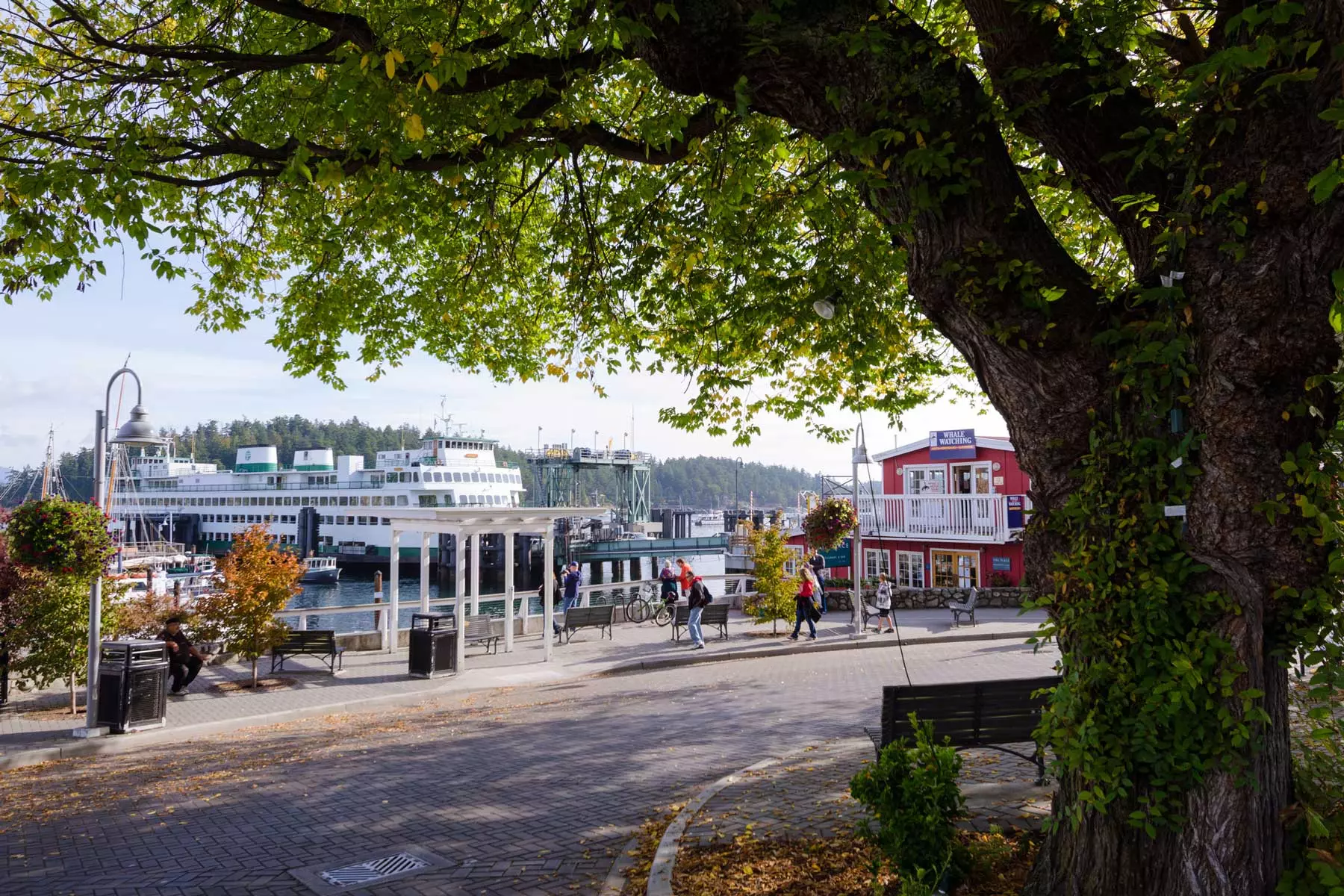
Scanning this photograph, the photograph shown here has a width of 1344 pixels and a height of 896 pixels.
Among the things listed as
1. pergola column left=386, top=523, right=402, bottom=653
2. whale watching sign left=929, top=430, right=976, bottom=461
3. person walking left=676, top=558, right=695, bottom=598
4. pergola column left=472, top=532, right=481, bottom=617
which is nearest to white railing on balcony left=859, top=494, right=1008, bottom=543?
whale watching sign left=929, top=430, right=976, bottom=461

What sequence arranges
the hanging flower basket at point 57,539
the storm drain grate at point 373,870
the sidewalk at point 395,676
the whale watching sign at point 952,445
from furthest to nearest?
the whale watching sign at point 952,445
the sidewalk at point 395,676
the hanging flower basket at point 57,539
the storm drain grate at point 373,870

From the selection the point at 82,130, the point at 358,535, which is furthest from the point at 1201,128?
the point at 358,535

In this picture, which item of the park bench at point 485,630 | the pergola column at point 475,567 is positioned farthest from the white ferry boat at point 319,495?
the park bench at point 485,630

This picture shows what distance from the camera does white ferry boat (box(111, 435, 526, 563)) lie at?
213ft

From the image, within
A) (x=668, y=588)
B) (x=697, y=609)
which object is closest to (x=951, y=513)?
(x=668, y=588)

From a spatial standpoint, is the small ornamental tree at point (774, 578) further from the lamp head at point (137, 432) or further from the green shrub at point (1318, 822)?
the green shrub at point (1318, 822)

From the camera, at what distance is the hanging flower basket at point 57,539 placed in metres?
10.4

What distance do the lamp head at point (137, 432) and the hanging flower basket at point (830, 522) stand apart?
41.1 feet

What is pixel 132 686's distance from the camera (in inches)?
416

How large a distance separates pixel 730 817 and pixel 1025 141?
627 cm

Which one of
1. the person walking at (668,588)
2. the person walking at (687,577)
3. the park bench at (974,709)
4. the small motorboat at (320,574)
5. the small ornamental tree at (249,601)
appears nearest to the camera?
the park bench at (974,709)

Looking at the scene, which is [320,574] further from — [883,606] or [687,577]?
[883,606]

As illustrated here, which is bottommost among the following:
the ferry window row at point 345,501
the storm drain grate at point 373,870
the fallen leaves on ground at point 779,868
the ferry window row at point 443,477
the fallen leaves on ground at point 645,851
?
the storm drain grate at point 373,870

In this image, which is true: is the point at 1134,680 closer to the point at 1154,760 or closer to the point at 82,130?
the point at 1154,760
